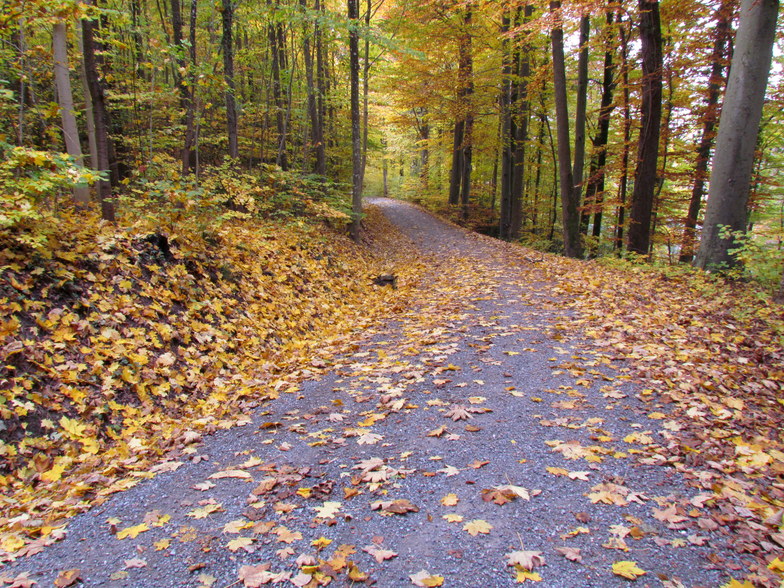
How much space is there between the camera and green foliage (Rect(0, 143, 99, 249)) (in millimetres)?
3998

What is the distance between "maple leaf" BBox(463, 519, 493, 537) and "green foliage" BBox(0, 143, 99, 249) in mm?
4624

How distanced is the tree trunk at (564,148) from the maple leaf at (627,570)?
437 inches

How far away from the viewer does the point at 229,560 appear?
237 cm

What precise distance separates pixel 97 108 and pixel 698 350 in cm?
824

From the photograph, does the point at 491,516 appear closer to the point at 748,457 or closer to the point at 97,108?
the point at 748,457

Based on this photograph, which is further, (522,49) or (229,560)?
(522,49)

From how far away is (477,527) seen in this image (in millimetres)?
2562

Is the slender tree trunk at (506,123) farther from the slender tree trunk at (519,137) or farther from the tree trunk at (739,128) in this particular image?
the tree trunk at (739,128)

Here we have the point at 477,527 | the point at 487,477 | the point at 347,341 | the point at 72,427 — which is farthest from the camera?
the point at 347,341

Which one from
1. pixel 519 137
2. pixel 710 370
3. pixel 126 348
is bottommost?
pixel 710 370

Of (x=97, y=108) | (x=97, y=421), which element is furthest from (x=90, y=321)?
(x=97, y=108)

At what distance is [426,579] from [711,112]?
50.6ft

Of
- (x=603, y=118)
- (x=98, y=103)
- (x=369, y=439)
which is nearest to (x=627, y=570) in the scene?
(x=369, y=439)

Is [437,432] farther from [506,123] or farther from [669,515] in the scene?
[506,123]
